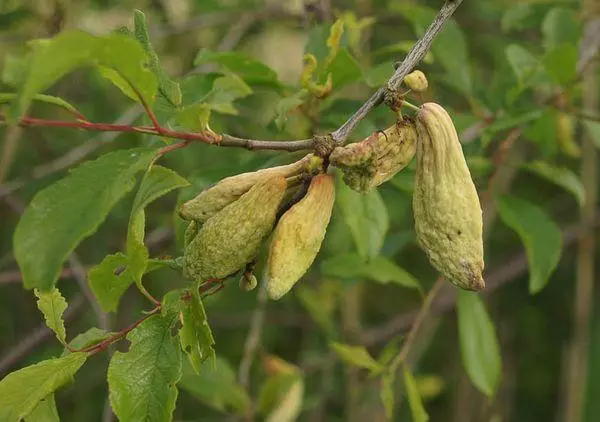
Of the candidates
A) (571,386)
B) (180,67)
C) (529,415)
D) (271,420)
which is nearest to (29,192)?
(180,67)

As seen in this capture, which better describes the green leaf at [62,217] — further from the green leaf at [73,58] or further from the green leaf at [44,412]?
the green leaf at [44,412]

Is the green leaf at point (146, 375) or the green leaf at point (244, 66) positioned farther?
the green leaf at point (244, 66)

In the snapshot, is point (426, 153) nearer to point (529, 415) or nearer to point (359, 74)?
point (359, 74)

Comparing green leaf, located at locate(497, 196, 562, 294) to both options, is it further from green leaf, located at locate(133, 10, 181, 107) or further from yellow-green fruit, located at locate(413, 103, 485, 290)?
green leaf, located at locate(133, 10, 181, 107)

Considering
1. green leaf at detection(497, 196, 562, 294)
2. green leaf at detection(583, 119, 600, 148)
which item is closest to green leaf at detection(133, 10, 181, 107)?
green leaf at detection(497, 196, 562, 294)

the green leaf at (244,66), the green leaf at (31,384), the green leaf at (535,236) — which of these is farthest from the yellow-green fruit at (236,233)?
the green leaf at (535,236)

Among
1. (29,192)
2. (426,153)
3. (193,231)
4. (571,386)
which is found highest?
(426,153)
